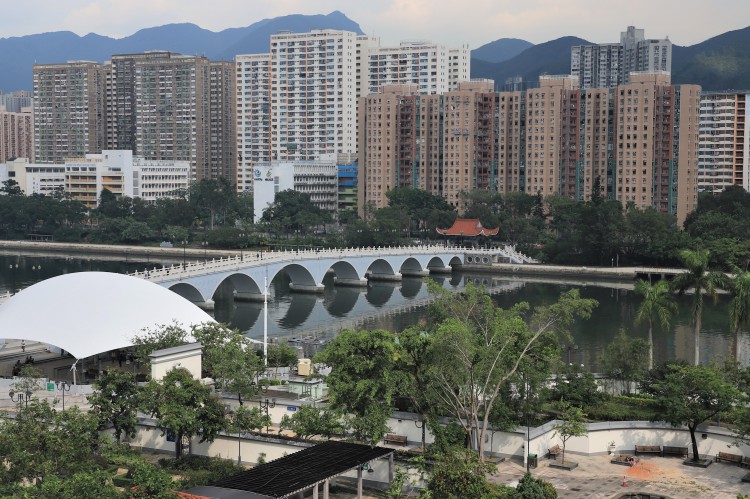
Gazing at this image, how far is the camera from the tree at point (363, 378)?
2788cm

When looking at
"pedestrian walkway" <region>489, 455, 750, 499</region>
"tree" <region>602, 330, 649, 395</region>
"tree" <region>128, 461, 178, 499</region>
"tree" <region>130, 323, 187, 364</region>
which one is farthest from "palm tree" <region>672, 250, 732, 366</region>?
"tree" <region>128, 461, 178, 499</region>

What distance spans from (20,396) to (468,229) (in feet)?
241

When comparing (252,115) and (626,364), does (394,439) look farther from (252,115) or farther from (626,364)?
(252,115)

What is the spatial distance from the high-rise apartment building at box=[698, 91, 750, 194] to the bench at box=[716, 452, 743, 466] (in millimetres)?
100144

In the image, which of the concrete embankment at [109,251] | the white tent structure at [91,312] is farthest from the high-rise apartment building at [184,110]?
the white tent structure at [91,312]

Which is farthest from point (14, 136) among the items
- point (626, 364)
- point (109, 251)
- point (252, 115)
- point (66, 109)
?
point (626, 364)

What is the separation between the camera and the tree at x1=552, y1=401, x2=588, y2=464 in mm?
28938

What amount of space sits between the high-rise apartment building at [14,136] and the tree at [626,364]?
159m

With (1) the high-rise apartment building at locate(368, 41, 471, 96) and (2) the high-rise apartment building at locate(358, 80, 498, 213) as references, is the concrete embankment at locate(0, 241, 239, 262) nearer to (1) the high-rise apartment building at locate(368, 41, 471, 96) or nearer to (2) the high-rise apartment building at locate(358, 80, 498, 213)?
(2) the high-rise apartment building at locate(358, 80, 498, 213)

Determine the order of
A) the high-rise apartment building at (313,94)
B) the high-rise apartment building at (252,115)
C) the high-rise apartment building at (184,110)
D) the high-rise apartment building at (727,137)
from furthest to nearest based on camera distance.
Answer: the high-rise apartment building at (184,110)
the high-rise apartment building at (252,115)
the high-rise apartment building at (313,94)
the high-rise apartment building at (727,137)

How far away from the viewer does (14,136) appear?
182 metres

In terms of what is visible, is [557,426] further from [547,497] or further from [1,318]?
Answer: [1,318]

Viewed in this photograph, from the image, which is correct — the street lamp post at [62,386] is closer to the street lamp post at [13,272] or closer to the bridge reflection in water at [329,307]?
the bridge reflection in water at [329,307]

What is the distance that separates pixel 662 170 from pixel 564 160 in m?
10.1
